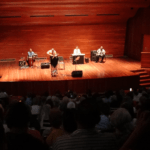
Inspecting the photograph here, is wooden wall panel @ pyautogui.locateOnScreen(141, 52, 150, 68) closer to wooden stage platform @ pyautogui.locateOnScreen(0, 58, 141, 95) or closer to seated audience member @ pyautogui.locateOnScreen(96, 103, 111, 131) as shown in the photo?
wooden stage platform @ pyautogui.locateOnScreen(0, 58, 141, 95)

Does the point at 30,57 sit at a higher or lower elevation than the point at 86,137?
lower

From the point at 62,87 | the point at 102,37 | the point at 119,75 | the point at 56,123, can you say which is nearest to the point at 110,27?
the point at 102,37

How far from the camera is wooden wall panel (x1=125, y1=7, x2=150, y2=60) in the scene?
10352mm

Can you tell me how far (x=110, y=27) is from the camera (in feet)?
40.0

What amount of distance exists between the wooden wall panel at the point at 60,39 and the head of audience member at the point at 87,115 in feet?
35.0

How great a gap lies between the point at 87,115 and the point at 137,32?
10619 millimetres

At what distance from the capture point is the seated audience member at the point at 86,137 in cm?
136

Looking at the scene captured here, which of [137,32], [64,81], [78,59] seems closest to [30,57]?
[78,59]

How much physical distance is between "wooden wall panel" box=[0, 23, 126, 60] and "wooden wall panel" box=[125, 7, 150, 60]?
0.39 metres

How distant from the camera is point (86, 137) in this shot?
4.58 ft

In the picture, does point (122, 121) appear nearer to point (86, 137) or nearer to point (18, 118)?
point (86, 137)

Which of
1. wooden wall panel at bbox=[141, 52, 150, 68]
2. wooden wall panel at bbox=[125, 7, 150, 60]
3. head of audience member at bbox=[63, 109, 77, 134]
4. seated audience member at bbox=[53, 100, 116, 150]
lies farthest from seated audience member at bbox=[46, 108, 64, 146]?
wooden wall panel at bbox=[125, 7, 150, 60]

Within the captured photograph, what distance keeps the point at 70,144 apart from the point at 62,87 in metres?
6.26

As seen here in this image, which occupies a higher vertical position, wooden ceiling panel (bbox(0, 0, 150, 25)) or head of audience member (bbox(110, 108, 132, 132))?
wooden ceiling panel (bbox(0, 0, 150, 25))
